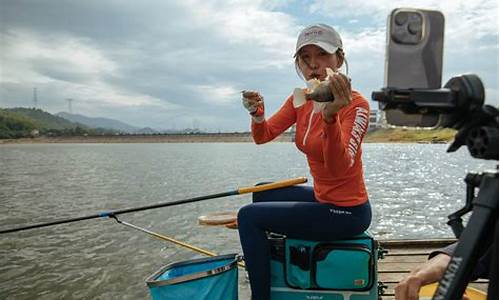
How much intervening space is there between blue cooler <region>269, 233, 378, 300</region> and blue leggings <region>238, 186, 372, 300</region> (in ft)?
0.29

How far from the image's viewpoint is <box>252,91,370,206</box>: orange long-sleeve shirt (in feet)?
7.99

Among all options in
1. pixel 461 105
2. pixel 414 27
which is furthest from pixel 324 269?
pixel 414 27

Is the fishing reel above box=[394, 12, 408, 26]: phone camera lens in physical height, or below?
below

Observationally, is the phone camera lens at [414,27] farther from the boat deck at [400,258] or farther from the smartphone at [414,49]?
the boat deck at [400,258]

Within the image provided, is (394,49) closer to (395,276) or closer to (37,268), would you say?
(395,276)

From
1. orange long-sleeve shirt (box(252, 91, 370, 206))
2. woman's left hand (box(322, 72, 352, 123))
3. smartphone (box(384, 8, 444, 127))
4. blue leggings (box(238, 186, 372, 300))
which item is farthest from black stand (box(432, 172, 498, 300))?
blue leggings (box(238, 186, 372, 300))

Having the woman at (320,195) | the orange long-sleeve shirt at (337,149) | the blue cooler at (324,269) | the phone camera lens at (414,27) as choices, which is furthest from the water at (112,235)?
the blue cooler at (324,269)

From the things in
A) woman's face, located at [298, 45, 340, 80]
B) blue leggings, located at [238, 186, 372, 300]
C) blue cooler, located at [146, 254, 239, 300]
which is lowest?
blue cooler, located at [146, 254, 239, 300]

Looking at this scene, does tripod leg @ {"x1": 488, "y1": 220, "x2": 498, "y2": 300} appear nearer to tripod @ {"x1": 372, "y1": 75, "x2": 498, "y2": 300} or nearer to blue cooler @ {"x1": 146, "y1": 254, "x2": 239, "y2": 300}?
tripod @ {"x1": 372, "y1": 75, "x2": 498, "y2": 300}

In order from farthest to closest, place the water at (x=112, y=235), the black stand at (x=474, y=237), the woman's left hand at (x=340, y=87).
Result: the water at (x=112, y=235), the woman's left hand at (x=340, y=87), the black stand at (x=474, y=237)

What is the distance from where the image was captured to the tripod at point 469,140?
44.4 inches

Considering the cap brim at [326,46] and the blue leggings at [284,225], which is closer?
the blue leggings at [284,225]

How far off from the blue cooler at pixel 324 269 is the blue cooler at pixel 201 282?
1.09ft

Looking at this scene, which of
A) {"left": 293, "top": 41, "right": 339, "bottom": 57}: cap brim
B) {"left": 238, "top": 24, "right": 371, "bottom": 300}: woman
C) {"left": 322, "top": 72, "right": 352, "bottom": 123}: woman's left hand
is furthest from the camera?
{"left": 293, "top": 41, "right": 339, "bottom": 57}: cap brim
